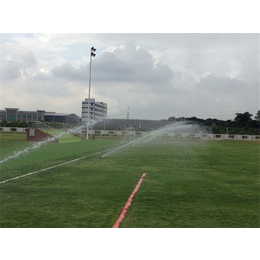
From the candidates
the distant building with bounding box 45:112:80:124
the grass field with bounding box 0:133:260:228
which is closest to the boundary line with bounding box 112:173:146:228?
the grass field with bounding box 0:133:260:228

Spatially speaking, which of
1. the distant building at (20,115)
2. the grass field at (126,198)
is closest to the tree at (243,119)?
the distant building at (20,115)

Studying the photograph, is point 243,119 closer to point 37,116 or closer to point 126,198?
point 37,116

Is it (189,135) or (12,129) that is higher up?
(189,135)

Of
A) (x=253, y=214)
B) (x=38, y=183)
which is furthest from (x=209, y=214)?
(x=38, y=183)

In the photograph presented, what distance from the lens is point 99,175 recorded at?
38.7 feet

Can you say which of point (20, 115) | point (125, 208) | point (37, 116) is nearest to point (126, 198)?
point (125, 208)

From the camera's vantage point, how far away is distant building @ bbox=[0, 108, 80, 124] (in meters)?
59.2

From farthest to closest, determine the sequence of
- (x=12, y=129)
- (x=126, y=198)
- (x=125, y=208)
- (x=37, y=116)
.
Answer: (x=12, y=129), (x=37, y=116), (x=126, y=198), (x=125, y=208)

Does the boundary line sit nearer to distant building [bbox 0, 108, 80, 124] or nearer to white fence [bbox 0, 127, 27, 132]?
distant building [bbox 0, 108, 80, 124]

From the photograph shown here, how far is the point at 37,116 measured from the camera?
2317 inches

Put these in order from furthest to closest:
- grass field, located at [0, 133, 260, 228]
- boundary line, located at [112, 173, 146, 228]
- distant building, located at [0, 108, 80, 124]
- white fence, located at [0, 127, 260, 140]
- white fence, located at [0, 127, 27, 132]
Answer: white fence, located at [0, 127, 260, 140], white fence, located at [0, 127, 27, 132], distant building, located at [0, 108, 80, 124], grass field, located at [0, 133, 260, 228], boundary line, located at [112, 173, 146, 228]

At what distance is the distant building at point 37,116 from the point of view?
5915cm

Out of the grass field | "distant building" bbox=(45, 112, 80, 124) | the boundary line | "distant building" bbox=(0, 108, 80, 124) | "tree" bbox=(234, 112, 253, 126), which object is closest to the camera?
the boundary line

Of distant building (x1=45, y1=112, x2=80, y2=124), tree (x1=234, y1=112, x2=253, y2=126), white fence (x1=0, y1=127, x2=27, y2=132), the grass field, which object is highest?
tree (x1=234, y1=112, x2=253, y2=126)
